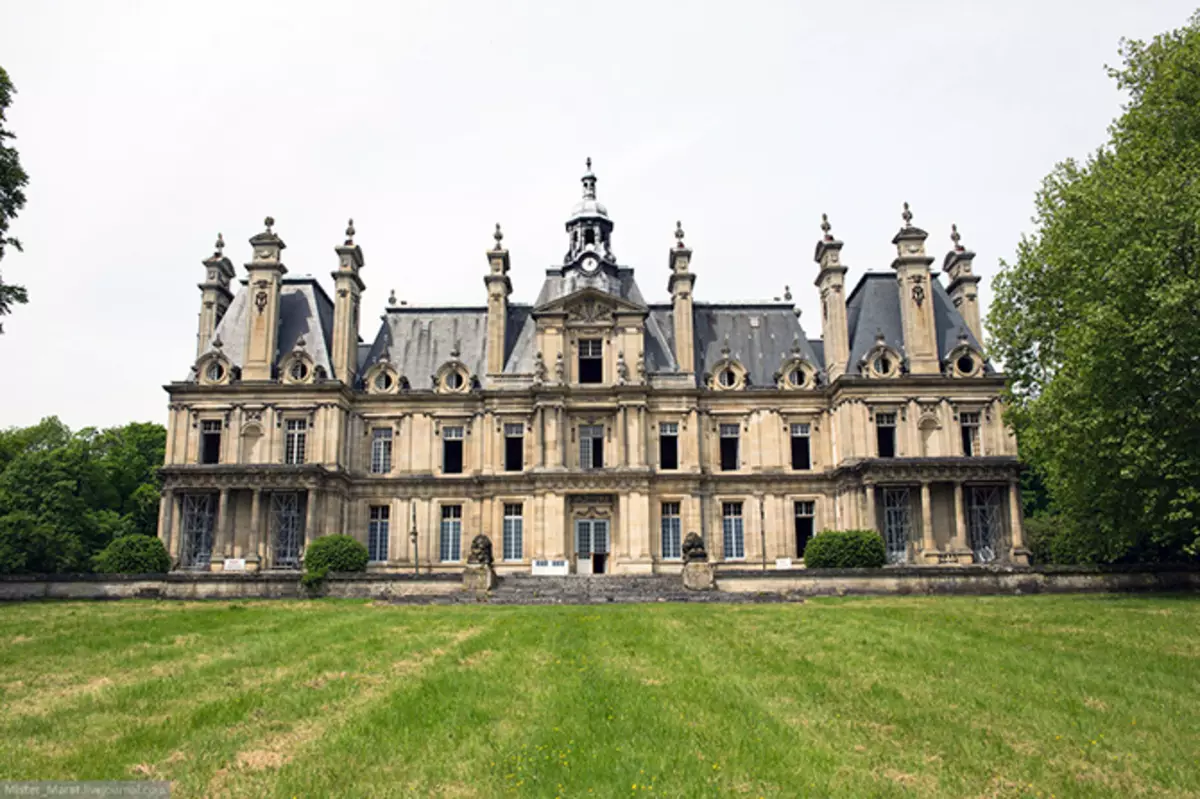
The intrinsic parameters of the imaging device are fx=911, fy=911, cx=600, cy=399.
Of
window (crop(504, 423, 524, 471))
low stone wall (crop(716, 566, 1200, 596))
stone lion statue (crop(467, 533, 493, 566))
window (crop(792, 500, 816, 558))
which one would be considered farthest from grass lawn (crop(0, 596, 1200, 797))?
window (crop(504, 423, 524, 471))

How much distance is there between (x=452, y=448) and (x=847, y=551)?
60.6 feet

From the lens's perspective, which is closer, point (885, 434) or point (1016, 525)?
point (1016, 525)

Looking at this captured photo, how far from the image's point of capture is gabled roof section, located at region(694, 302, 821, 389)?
4384 cm

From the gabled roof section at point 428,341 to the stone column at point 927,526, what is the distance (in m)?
20.7

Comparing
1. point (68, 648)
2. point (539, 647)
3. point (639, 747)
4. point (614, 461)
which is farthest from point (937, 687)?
point (614, 461)

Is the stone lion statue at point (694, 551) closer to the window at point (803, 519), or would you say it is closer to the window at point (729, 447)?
the window at point (729, 447)

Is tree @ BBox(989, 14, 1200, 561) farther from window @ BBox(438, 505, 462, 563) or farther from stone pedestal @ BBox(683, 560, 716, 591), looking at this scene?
window @ BBox(438, 505, 462, 563)

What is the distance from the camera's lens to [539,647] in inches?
641

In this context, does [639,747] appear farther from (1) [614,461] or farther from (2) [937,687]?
(1) [614,461]

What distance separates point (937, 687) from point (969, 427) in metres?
31.4

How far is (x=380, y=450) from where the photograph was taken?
42.4 metres

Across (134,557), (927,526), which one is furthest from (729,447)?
(134,557)

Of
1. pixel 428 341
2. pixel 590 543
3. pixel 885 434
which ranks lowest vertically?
pixel 590 543

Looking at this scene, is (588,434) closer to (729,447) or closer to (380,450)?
(729,447)
